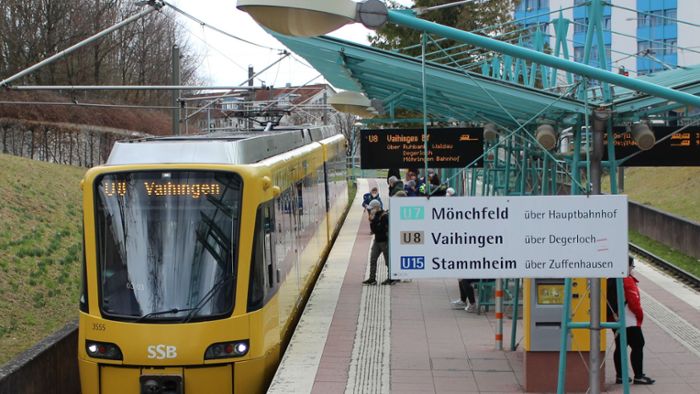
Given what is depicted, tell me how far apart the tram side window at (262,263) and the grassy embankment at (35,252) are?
5.93 metres

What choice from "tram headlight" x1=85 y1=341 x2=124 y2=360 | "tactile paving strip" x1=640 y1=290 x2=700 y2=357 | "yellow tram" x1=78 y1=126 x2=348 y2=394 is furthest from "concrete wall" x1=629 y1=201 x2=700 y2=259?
"tram headlight" x1=85 y1=341 x2=124 y2=360

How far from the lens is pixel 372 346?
1436cm

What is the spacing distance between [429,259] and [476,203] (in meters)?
0.61

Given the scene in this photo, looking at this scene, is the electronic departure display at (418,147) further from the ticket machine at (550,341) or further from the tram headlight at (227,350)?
the tram headlight at (227,350)

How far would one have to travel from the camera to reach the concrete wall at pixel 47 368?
12453 millimetres

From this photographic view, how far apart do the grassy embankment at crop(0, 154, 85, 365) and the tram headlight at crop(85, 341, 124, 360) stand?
211 inches

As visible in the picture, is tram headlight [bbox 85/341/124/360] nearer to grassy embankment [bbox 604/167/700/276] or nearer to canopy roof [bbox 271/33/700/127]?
canopy roof [bbox 271/33/700/127]

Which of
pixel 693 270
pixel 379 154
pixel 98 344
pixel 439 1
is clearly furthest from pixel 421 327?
pixel 439 1

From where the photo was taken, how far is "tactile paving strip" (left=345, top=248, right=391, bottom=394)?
12.1 m

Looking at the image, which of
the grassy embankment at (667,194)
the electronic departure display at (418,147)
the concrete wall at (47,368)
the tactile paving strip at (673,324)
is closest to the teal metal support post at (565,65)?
the tactile paving strip at (673,324)

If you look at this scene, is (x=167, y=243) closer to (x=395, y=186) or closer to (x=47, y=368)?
(x=47, y=368)

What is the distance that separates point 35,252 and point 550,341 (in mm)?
15233

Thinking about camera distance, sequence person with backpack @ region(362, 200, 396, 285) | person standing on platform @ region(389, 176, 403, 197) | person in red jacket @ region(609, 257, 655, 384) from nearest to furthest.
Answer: person in red jacket @ region(609, 257, 655, 384) < person with backpack @ region(362, 200, 396, 285) < person standing on platform @ region(389, 176, 403, 197)

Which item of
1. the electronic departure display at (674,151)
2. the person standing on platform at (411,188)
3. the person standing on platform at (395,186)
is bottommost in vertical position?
the person standing on platform at (411,188)
